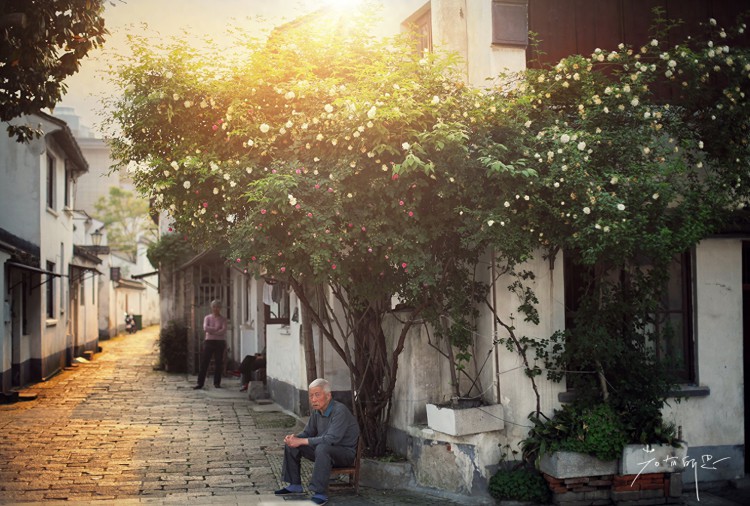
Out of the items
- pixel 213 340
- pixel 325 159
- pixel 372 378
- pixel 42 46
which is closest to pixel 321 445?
pixel 372 378

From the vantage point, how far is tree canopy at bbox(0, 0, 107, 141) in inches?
328

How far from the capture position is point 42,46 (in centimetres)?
876

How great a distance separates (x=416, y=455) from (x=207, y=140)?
425cm

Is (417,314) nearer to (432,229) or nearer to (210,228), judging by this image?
(432,229)

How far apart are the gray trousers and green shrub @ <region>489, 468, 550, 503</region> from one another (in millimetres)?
1562

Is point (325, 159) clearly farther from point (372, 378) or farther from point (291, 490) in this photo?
point (291, 490)

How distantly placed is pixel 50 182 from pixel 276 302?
9981 millimetres

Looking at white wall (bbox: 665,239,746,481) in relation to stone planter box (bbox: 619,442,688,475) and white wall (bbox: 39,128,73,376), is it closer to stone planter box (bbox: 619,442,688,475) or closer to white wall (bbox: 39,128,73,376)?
stone planter box (bbox: 619,442,688,475)

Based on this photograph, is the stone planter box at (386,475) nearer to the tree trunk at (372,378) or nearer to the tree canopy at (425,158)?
the tree trunk at (372,378)

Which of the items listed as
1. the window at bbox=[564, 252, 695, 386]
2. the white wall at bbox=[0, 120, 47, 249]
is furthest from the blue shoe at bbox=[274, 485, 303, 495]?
the white wall at bbox=[0, 120, 47, 249]

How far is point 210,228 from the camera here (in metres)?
9.57

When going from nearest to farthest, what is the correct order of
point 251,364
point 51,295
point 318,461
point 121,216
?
point 318,461
point 251,364
point 51,295
point 121,216

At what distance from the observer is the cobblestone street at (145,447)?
9070 millimetres

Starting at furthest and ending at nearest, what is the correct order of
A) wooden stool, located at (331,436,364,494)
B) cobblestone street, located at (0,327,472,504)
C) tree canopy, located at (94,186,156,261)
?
tree canopy, located at (94,186,156,261), cobblestone street, located at (0,327,472,504), wooden stool, located at (331,436,364,494)
